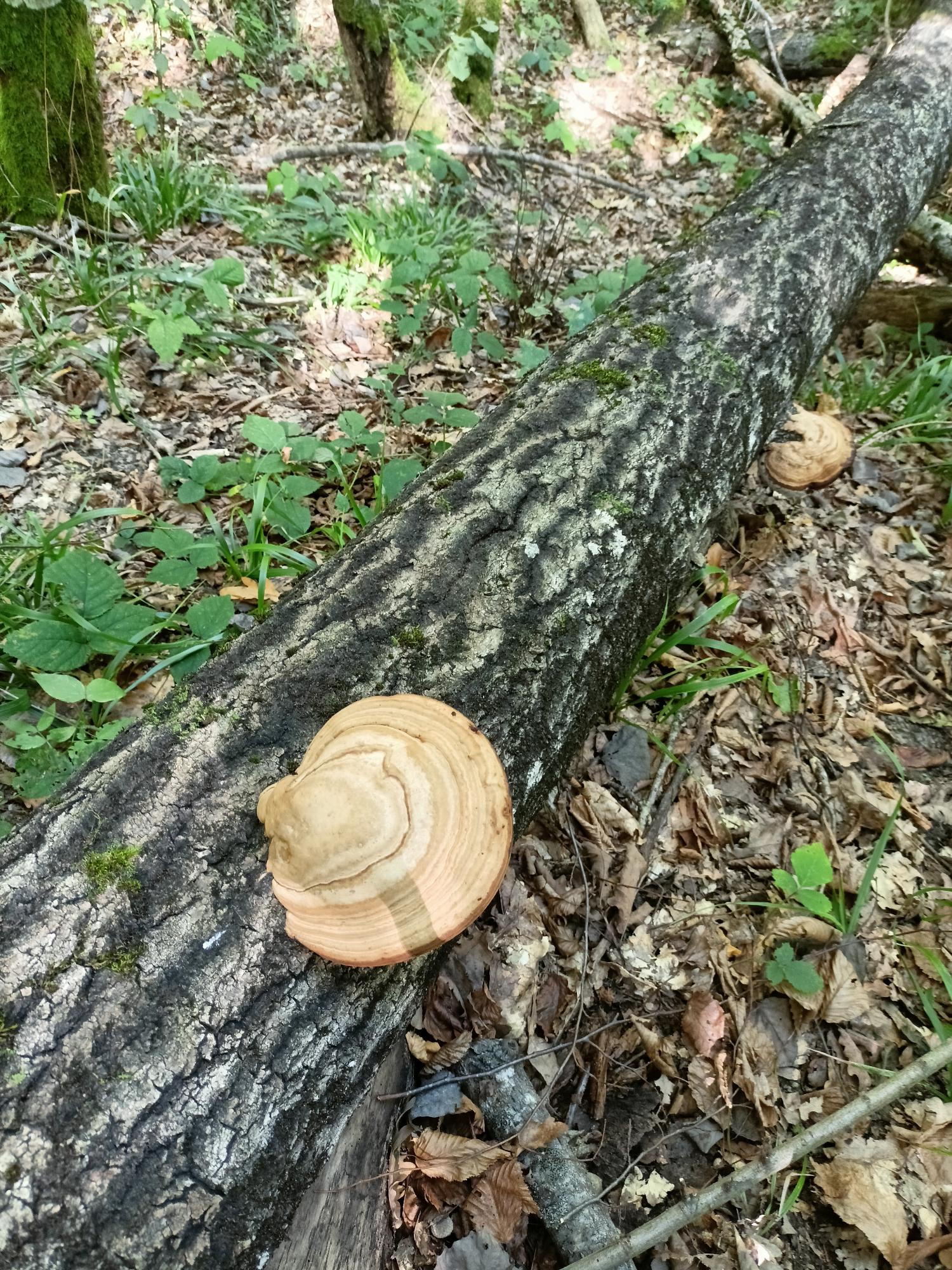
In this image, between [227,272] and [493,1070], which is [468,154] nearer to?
[227,272]

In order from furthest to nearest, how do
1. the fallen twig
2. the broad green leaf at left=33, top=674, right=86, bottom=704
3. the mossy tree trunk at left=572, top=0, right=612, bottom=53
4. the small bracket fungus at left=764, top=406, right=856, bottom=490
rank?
the mossy tree trunk at left=572, top=0, right=612, bottom=53 → the fallen twig → the small bracket fungus at left=764, top=406, right=856, bottom=490 → the broad green leaf at left=33, top=674, right=86, bottom=704

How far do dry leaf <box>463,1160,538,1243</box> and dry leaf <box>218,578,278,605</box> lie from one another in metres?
2.44

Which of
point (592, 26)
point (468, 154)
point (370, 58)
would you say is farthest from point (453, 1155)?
point (592, 26)

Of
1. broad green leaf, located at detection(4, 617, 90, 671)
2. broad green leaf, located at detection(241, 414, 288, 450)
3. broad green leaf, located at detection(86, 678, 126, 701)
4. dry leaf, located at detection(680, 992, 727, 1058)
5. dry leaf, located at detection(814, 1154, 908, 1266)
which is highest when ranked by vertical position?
broad green leaf, located at detection(241, 414, 288, 450)

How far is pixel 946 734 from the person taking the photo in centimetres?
338

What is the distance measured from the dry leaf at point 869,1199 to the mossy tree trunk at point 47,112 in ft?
21.3

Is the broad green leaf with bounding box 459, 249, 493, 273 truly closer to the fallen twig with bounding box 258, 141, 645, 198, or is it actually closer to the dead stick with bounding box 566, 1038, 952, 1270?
the fallen twig with bounding box 258, 141, 645, 198

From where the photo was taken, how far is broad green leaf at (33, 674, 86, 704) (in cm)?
264

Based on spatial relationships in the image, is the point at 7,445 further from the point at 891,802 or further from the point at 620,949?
the point at 891,802

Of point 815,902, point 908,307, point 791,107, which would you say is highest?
point 791,107

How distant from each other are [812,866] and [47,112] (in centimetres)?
596

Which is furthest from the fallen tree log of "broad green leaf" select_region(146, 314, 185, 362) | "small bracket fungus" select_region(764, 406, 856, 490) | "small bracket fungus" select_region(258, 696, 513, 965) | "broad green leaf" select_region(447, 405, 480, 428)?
"broad green leaf" select_region(146, 314, 185, 362)

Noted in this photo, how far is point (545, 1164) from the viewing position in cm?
214

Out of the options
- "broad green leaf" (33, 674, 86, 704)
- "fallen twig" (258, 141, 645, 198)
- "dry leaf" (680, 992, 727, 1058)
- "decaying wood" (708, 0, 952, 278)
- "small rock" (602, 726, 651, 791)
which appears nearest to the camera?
"dry leaf" (680, 992, 727, 1058)
